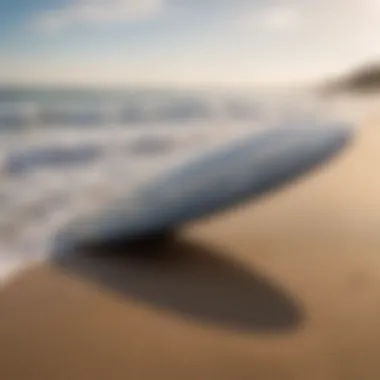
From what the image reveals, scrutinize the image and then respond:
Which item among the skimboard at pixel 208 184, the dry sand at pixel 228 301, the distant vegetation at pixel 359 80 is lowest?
the dry sand at pixel 228 301

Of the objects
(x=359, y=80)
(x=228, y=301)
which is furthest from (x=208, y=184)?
(x=359, y=80)

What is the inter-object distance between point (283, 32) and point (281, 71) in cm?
6

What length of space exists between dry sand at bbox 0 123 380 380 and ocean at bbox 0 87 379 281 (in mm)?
106

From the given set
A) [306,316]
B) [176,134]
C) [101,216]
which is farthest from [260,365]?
[176,134]

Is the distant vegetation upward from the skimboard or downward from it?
upward

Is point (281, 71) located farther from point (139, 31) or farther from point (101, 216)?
point (101, 216)

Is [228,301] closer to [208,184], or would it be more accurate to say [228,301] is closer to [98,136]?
[208,184]

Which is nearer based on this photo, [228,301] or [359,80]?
[228,301]

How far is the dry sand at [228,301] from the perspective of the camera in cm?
71

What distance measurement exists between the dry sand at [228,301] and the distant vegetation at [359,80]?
4.4 inches

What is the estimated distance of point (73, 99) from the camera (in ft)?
3.16

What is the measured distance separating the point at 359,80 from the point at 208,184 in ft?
1.02

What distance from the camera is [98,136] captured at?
3.22 feet

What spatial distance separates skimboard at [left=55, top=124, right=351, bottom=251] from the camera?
0.86 meters
